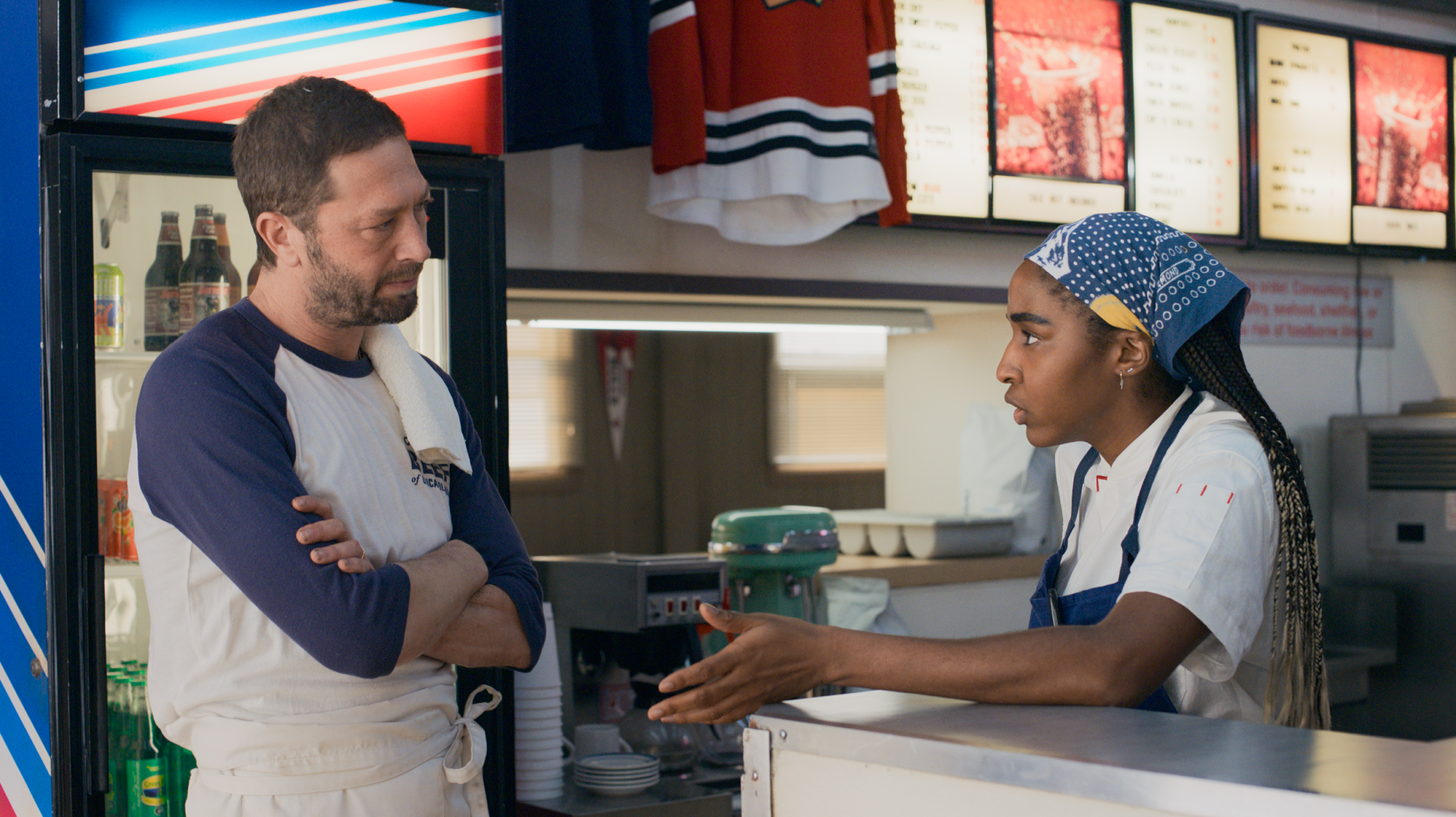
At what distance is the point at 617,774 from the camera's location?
9.18 feet

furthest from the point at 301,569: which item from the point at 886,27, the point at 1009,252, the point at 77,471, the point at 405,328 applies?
the point at 1009,252

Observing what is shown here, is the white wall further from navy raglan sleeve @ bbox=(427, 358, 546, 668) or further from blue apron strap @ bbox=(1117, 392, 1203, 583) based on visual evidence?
blue apron strap @ bbox=(1117, 392, 1203, 583)

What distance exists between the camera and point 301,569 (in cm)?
139

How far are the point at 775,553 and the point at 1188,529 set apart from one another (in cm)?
212

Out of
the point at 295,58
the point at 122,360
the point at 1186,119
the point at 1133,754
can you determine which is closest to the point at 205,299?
the point at 122,360

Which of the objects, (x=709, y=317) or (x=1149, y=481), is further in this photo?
(x=709, y=317)

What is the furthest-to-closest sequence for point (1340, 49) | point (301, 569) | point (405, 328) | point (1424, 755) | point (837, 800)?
point (1340, 49) → point (405, 328) → point (301, 569) → point (837, 800) → point (1424, 755)

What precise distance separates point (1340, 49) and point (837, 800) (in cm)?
461

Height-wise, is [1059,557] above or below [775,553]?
above

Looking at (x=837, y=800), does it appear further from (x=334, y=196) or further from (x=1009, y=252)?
(x=1009, y=252)

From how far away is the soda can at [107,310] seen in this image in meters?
2.43

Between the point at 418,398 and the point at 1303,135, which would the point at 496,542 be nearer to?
the point at 418,398

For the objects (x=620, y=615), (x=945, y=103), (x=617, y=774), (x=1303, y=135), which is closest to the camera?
(x=617, y=774)

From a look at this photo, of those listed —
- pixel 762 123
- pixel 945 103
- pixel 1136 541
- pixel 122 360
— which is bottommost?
pixel 1136 541
